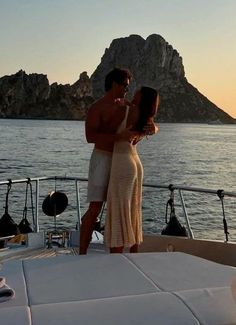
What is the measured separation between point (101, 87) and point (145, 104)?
11801cm

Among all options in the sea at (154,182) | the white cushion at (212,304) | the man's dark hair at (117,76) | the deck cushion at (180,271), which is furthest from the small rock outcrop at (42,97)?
the white cushion at (212,304)

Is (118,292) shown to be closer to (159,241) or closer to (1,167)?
(159,241)

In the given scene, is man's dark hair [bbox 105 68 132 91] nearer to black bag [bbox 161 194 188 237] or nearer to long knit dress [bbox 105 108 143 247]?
long knit dress [bbox 105 108 143 247]

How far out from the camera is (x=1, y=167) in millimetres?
38531

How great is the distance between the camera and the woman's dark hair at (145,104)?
4.30 m

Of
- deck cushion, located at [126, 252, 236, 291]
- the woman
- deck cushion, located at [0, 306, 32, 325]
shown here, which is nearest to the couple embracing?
the woman

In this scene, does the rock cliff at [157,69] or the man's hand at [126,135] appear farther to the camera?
the rock cliff at [157,69]

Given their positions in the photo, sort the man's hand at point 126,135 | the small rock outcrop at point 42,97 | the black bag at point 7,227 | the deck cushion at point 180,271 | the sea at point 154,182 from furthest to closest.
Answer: the small rock outcrop at point 42,97 < the sea at point 154,182 < the black bag at point 7,227 < the man's hand at point 126,135 < the deck cushion at point 180,271

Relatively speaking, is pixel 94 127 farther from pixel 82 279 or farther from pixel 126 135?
pixel 82 279

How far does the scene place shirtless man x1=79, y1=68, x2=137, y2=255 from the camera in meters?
4.32

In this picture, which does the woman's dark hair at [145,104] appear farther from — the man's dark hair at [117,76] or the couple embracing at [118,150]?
the man's dark hair at [117,76]

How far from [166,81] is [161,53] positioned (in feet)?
33.0

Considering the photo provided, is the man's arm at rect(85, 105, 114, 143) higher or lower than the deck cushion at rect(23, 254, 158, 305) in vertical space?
higher

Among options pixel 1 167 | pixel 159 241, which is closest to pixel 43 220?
pixel 159 241
